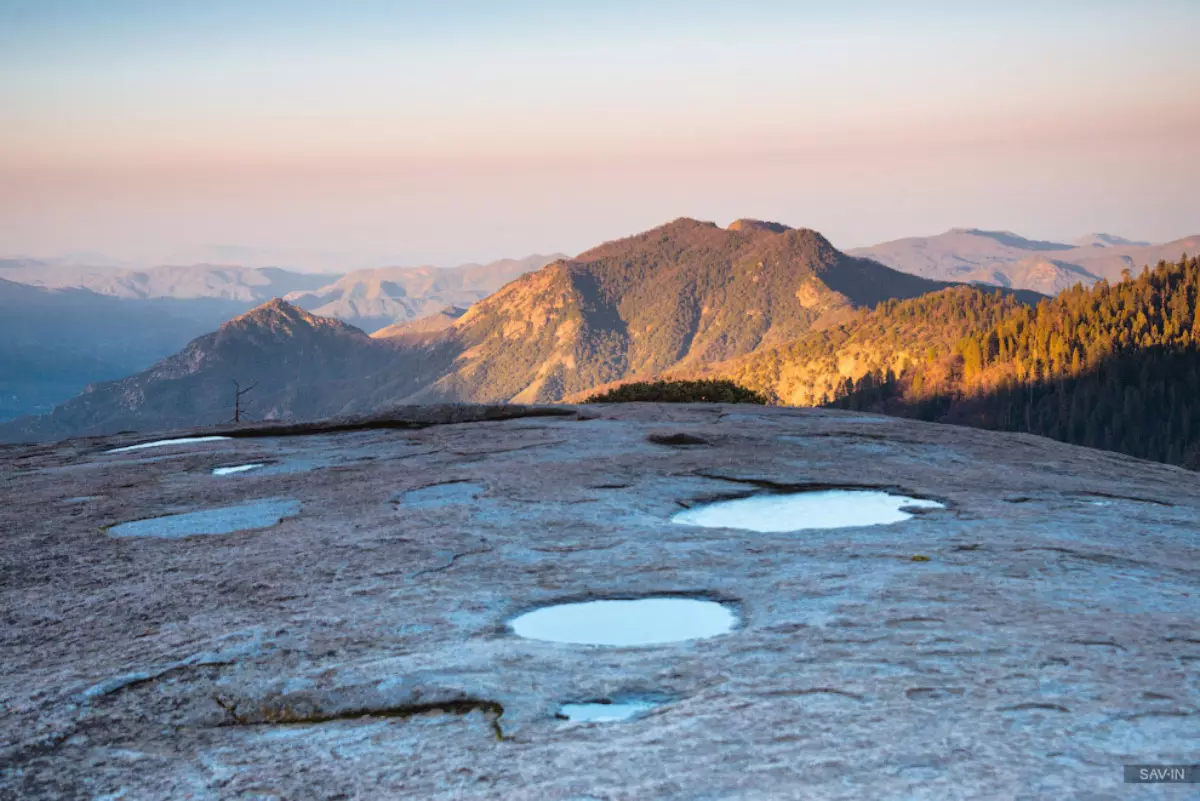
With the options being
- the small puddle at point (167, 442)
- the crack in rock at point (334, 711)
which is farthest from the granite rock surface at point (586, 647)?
the small puddle at point (167, 442)

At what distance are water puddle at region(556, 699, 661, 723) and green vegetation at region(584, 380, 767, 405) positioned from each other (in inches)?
1220

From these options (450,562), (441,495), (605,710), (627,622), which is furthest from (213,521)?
(605,710)

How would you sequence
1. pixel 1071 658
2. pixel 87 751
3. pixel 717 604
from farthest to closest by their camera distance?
pixel 717 604, pixel 1071 658, pixel 87 751

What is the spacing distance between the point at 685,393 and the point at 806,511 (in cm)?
2452

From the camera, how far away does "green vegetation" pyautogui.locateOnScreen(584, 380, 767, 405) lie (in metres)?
38.2

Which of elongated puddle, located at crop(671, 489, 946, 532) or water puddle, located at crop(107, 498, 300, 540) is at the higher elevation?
elongated puddle, located at crop(671, 489, 946, 532)

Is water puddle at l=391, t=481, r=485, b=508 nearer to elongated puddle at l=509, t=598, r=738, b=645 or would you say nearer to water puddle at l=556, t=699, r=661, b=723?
elongated puddle at l=509, t=598, r=738, b=645

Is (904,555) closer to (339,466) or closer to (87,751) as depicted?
(87,751)

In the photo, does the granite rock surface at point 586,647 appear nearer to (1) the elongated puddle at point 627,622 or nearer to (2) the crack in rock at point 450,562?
(2) the crack in rock at point 450,562

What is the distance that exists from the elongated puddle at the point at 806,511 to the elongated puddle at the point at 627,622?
377 centimetres

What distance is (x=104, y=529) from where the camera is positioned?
13.2 metres

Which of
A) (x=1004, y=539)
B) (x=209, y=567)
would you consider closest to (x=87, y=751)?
(x=209, y=567)

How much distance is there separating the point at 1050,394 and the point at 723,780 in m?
209

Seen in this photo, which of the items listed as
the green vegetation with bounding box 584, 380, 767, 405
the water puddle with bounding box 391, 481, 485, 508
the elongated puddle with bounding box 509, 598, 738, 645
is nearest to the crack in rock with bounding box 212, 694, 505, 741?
the elongated puddle with bounding box 509, 598, 738, 645
